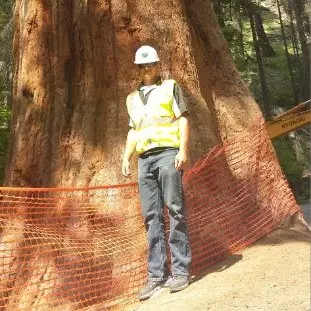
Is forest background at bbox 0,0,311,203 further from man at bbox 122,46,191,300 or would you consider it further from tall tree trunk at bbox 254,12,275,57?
man at bbox 122,46,191,300

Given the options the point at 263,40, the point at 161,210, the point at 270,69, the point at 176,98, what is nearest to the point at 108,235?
the point at 161,210

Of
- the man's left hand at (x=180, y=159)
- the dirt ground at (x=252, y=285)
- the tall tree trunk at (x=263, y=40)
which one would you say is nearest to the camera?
the dirt ground at (x=252, y=285)

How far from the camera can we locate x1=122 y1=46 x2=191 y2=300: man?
4.75 meters

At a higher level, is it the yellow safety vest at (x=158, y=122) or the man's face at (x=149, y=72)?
the man's face at (x=149, y=72)

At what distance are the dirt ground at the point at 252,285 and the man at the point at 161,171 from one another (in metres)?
0.17

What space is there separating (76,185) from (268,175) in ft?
6.68

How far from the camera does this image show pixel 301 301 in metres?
3.91

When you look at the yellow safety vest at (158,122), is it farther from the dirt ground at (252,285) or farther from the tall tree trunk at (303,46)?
the tall tree trunk at (303,46)

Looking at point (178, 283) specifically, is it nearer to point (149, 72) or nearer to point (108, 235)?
point (108, 235)

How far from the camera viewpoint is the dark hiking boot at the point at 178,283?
469 centimetres

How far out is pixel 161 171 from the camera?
477 cm

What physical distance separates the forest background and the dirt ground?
23.9 feet

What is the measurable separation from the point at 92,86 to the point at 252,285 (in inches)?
117

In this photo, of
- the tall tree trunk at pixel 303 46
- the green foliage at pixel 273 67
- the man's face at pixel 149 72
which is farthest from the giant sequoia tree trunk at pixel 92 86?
the tall tree trunk at pixel 303 46
